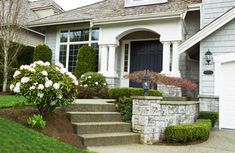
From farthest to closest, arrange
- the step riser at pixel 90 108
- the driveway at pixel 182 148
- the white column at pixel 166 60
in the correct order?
the white column at pixel 166 60
the step riser at pixel 90 108
the driveway at pixel 182 148

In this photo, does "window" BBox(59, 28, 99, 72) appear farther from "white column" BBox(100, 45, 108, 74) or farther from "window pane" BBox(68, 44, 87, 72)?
"white column" BBox(100, 45, 108, 74)

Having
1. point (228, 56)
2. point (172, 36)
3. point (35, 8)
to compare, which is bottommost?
point (228, 56)

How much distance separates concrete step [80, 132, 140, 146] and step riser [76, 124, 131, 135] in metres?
0.19

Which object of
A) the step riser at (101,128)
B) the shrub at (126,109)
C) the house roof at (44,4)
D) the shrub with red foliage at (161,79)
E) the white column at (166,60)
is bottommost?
the step riser at (101,128)

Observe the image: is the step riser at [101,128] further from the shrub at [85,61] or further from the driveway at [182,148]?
the shrub at [85,61]

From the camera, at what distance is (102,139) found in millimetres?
7043

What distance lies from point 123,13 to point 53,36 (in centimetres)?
472

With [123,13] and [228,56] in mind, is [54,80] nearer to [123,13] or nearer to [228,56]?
[228,56]

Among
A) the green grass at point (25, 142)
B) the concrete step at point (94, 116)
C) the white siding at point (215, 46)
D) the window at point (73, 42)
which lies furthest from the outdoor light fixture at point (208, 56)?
the green grass at point (25, 142)

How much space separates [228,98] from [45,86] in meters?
6.40

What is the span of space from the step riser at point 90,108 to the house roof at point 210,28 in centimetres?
375

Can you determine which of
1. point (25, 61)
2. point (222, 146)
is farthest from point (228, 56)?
point (25, 61)

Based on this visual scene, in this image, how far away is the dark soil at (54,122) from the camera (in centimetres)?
648

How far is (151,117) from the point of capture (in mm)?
7699
